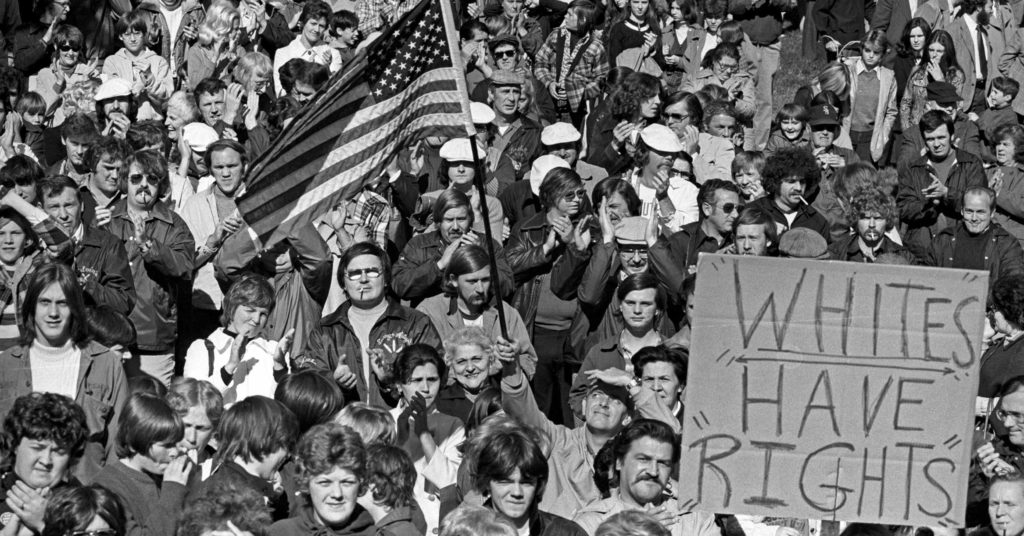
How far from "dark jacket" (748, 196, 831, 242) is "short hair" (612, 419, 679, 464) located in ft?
12.3

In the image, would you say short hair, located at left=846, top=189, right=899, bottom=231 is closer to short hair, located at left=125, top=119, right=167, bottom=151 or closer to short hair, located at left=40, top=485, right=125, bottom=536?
short hair, located at left=125, top=119, right=167, bottom=151

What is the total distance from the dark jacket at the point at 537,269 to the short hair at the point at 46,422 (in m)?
3.66

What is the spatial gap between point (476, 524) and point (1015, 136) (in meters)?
7.37

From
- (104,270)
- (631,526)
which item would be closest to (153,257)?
(104,270)

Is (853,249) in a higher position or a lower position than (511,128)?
lower

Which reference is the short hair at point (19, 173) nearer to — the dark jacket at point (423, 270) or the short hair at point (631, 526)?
the dark jacket at point (423, 270)

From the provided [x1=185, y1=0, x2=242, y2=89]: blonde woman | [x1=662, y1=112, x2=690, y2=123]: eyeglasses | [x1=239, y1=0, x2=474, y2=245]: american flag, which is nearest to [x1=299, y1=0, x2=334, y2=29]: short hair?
[x1=185, y1=0, x2=242, y2=89]: blonde woman

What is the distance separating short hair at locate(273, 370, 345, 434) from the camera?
8266 mm

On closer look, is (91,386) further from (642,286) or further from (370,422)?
(642,286)

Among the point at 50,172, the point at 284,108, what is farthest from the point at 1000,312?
the point at 50,172

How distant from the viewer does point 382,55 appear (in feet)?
28.9

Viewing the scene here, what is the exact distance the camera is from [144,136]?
39.5 ft

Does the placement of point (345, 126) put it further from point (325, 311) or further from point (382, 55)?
point (325, 311)

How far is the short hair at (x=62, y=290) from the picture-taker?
28.0ft
